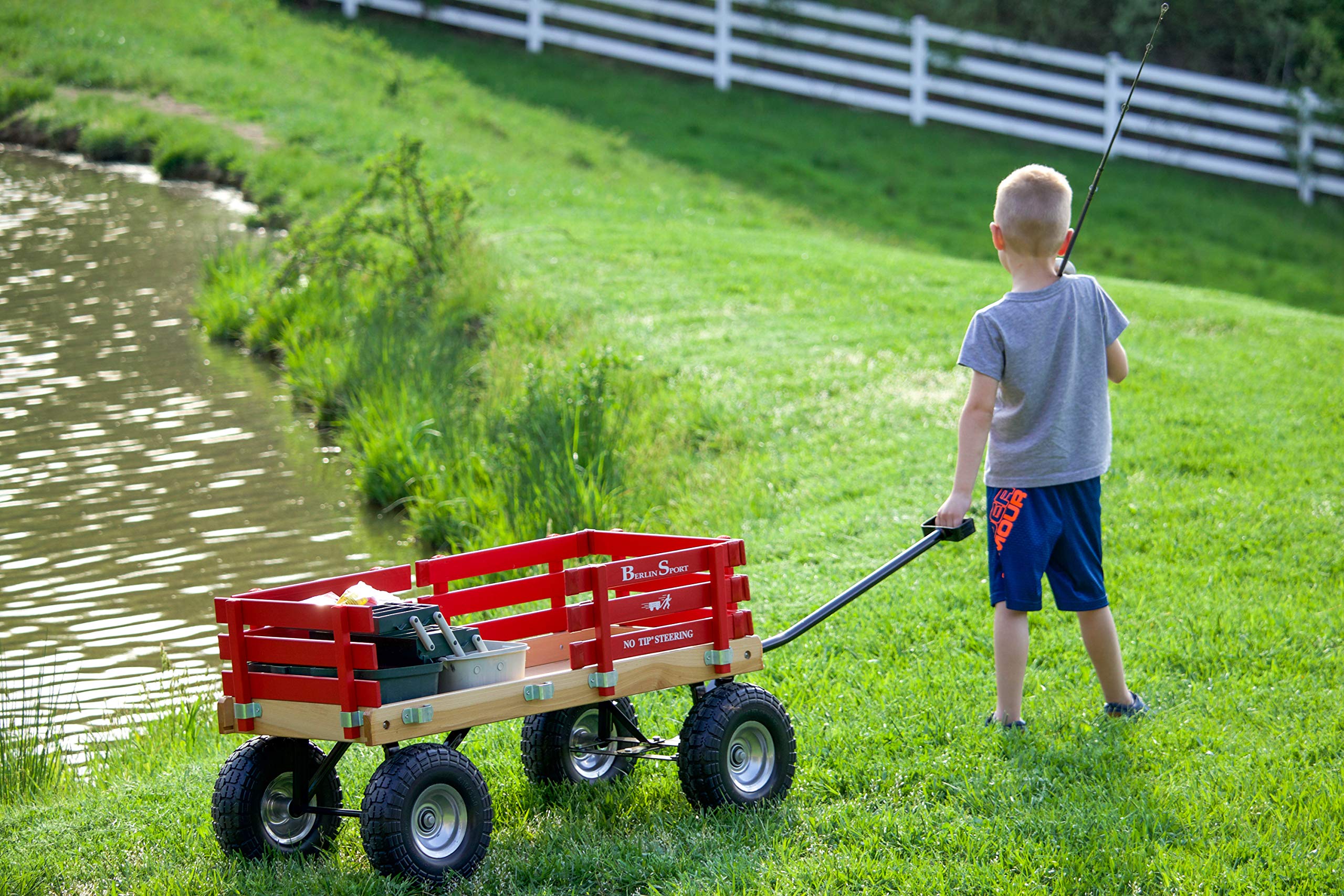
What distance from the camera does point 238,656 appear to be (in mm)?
3545

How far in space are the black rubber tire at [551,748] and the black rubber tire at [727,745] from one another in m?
0.32

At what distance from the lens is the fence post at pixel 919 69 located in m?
20.5

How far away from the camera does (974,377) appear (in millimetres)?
4164

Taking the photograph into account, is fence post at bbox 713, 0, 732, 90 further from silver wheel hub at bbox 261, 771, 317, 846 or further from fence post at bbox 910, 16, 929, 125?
silver wheel hub at bbox 261, 771, 317, 846

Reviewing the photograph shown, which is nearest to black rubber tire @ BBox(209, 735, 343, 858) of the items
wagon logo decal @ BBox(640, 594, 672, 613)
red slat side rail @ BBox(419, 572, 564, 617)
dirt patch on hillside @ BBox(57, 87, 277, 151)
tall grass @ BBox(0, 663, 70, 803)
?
red slat side rail @ BBox(419, 572, 564, 617)

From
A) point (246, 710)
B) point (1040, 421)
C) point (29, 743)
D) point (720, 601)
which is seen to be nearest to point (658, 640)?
point (720, 601)

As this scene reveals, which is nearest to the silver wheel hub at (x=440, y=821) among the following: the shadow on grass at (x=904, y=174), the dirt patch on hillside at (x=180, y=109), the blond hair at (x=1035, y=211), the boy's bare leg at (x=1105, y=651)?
the boy's bare leg at (x=1105, y=651)

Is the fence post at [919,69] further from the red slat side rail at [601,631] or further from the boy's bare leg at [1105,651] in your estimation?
the red slat side rail at [601,631]

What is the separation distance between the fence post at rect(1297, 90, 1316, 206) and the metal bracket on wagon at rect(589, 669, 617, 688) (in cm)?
1853

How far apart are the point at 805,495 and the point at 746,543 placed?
0.63 m

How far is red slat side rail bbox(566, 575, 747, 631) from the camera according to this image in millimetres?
Answer: 3748

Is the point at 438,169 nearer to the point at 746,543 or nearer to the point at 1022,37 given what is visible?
the point at 746,543

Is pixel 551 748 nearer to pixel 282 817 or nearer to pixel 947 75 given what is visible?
pixel 282 817

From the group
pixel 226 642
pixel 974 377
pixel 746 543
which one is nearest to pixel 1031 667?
pixel 974 377
